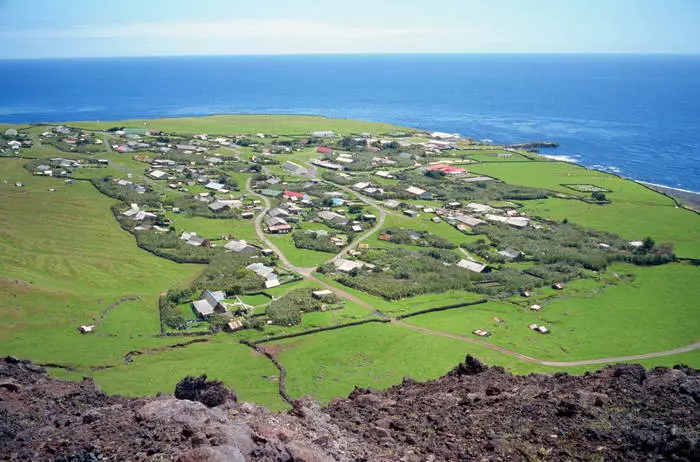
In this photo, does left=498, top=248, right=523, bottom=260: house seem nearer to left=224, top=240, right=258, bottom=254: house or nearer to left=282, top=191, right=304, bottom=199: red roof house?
left=224, top=240, right=258, bottom=254: house

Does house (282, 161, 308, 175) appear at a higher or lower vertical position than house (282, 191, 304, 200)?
higher

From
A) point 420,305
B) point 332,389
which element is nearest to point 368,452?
point 332,389

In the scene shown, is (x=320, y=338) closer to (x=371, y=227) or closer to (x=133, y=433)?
(x=133, y=433)

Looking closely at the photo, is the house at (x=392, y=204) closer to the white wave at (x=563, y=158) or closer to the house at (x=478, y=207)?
the house at (x=478, y=207)

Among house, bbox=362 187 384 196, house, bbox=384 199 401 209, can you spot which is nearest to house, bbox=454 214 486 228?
house, bbox=384 199 401 209

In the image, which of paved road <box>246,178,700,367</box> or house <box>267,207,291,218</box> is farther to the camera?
house <box>267,207,291,218</box>

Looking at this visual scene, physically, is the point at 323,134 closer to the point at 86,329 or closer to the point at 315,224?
the point at 315,224
